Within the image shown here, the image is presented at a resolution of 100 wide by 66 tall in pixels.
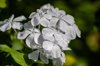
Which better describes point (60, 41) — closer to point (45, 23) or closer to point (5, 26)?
point (45, 23)

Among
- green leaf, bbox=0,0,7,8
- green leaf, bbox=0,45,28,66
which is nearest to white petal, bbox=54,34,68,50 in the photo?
green leaf, bbox=0,45,28,66

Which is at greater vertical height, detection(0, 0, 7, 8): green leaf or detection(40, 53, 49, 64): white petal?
detection(0, 0, 7, 8): green leaf

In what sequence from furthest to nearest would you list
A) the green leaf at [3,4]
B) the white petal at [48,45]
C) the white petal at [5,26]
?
the green leaf at [3,4] → the white petal at [5,26] → the white petal at [48,45]

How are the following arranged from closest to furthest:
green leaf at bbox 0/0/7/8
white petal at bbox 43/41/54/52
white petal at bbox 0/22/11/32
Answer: white petal at bbox 43/41/54/52, white petal at bbox 0/22/11/32, green leaf at bbox 0/0/7/8

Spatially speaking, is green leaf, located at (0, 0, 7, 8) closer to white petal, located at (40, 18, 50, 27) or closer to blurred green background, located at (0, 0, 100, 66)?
blurred green background, located at (0, 0, 100, 66)

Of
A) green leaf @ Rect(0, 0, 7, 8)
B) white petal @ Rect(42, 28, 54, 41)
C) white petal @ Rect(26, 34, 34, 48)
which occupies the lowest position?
white petal @ Rect(26, 34, 34, 48)

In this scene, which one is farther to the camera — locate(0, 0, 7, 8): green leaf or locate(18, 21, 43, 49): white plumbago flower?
locate(0, 0, 7, 8): green leaf

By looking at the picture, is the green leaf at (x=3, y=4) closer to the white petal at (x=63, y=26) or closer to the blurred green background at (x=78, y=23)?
the blurred green background at (x=78, y=23)

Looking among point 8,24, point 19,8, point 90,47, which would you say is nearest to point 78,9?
point 90,47

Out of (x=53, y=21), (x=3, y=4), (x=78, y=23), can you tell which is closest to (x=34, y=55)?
(x=53, y=21)

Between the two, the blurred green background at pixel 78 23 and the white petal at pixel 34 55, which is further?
the blurred green background at pixel 78 23

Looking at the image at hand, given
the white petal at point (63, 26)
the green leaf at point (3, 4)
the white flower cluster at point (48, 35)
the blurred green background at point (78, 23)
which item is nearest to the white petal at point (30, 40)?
the white flower cluster at point (48, 35)
